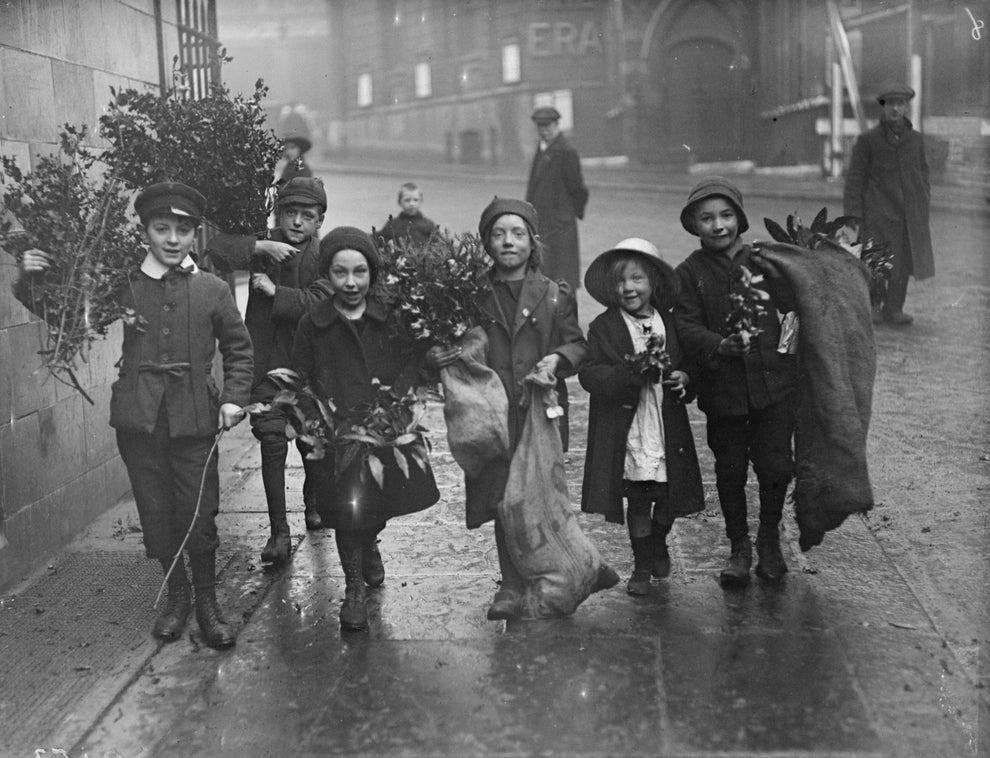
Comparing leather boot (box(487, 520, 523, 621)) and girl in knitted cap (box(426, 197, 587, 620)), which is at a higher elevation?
girl in knitted cap (box(426, 197, 587, 620))

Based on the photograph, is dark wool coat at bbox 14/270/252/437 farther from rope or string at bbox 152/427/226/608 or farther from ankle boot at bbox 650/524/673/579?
ankle boot at bbox 650/524/673/579

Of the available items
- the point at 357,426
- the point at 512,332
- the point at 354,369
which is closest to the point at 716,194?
the point at 512,332

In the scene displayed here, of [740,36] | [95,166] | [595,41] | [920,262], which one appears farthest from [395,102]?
[95,166]

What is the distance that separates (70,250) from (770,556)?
317cm

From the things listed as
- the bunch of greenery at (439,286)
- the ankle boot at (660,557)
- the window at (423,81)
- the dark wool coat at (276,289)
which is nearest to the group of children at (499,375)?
the ankle boot at (660,557)

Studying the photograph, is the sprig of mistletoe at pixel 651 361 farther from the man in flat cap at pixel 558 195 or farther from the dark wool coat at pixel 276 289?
the man in flat cap at pixel 558 195

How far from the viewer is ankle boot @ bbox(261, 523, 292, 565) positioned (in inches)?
221

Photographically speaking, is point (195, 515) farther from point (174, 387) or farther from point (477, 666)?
point (477, 666)

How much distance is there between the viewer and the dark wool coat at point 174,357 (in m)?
4.71

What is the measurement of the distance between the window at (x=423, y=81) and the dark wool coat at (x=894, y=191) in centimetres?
2958

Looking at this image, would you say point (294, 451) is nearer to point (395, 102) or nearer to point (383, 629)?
point (383, 629)

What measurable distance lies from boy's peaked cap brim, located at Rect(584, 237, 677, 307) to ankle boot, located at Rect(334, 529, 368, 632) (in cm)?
142

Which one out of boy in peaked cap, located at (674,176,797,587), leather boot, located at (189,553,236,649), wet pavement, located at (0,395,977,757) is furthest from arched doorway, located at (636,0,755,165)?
Answer: leather boot, located at (189,553,236,649)

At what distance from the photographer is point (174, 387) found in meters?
4.74
